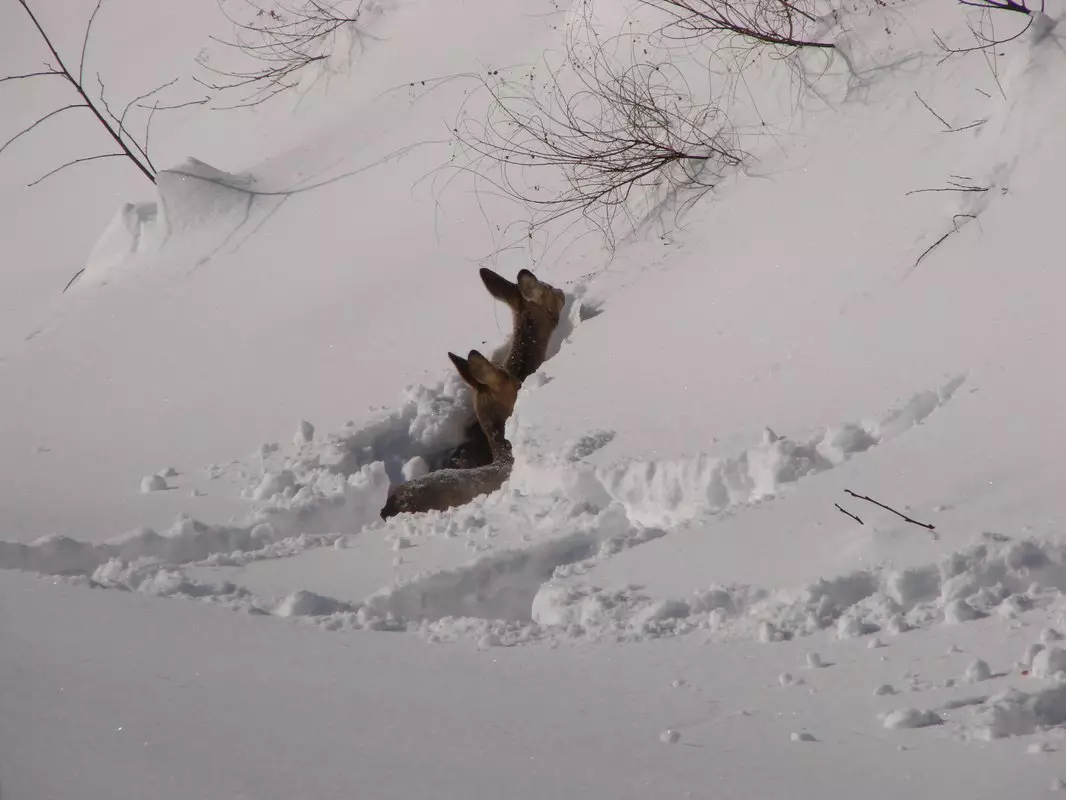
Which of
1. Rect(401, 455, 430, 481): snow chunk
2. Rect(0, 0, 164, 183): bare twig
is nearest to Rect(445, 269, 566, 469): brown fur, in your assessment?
Rect(401, 455, 430, 481): snow chunk

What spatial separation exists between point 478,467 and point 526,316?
107 cm

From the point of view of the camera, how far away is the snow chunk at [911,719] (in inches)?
104

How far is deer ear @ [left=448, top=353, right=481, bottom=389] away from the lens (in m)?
5.88

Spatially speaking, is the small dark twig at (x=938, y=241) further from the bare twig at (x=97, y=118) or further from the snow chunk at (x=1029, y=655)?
the bare twig at (x=97, y=118)

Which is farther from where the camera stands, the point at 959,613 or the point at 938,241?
the point at 938,241

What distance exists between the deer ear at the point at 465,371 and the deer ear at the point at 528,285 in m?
0.70

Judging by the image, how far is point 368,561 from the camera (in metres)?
4.48

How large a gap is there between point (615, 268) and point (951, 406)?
2.67 m

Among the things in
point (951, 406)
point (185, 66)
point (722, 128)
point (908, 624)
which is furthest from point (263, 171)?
point (908, 624)

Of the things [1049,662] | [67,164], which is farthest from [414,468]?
[67,164]

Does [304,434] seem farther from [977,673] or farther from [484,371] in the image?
[977,673]

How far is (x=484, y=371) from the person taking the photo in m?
5.93

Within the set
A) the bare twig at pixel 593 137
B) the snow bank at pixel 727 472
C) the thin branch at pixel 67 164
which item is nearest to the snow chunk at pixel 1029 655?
the snow bank at pixel 727 472

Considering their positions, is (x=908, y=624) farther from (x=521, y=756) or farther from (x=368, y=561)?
(x=368, y=561)
